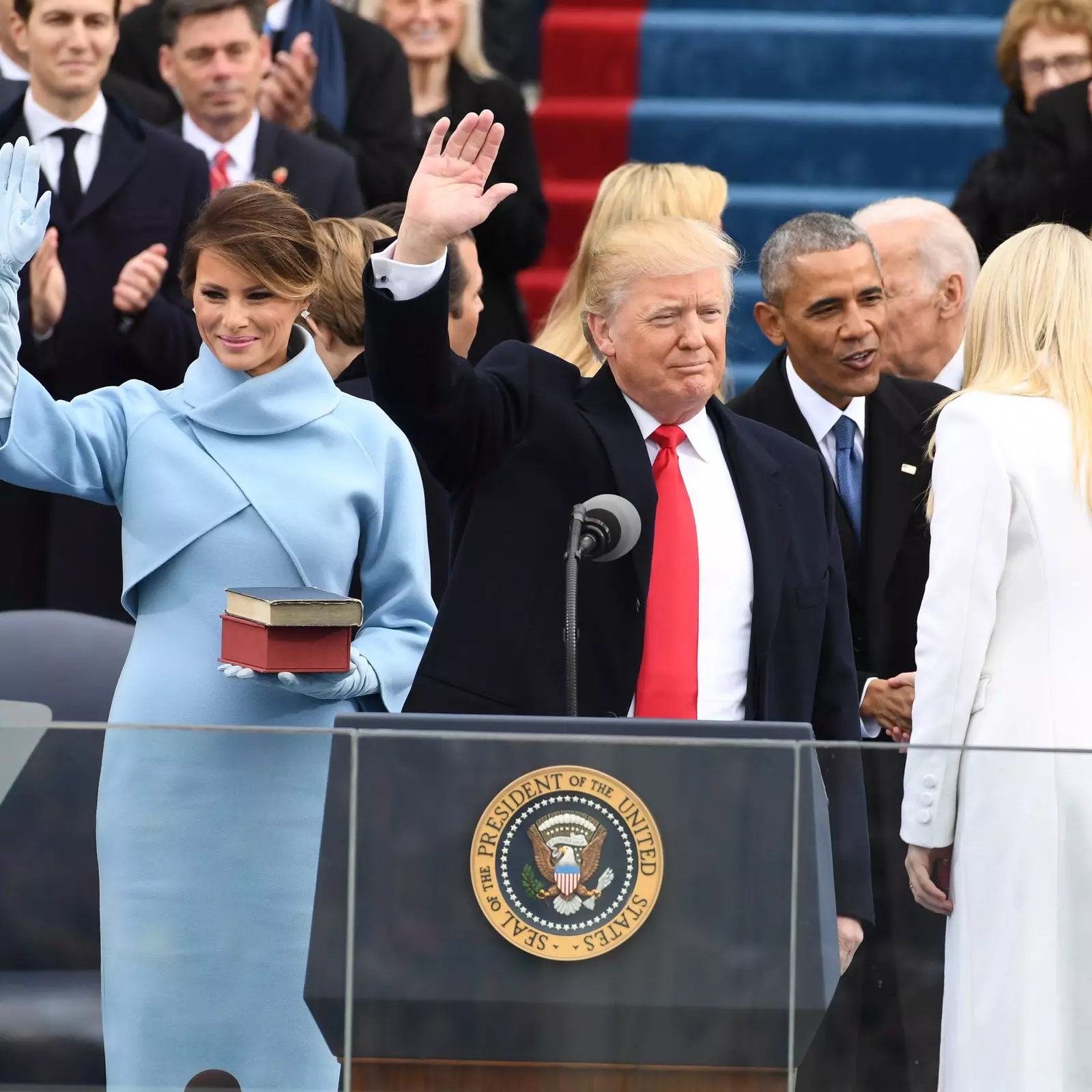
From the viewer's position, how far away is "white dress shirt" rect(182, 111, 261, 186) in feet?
17.5

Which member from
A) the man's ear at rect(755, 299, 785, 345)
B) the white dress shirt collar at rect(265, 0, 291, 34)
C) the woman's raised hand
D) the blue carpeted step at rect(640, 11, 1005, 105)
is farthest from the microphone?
the blue carpeted step at rect(640, 11, 1005, 105)

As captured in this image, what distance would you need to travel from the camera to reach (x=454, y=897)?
8.24 feet

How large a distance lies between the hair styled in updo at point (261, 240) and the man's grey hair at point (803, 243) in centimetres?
129

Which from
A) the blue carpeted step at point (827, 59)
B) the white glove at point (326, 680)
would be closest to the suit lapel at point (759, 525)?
the white glove at point (326, 680)

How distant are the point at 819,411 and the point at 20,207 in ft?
5.48

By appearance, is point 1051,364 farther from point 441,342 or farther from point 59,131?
point 59,131

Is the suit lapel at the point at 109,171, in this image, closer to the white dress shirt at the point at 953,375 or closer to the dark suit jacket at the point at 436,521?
the dark suit jacket at the point at 436,521

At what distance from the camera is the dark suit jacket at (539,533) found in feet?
9.52

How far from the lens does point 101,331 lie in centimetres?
481

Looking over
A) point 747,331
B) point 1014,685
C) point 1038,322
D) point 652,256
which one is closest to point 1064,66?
point 747,331

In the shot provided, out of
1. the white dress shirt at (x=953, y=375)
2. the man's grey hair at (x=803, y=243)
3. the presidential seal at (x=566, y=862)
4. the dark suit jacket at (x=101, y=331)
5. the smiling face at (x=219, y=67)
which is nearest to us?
the presidential seal at (x=566, y=862)

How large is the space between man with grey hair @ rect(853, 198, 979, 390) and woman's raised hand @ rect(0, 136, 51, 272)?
6.88 ft

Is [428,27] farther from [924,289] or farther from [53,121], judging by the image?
[924,289]

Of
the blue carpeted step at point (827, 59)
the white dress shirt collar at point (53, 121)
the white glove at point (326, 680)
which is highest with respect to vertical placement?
the blue carpeted step at point (827, 59)
